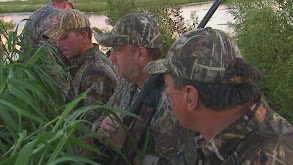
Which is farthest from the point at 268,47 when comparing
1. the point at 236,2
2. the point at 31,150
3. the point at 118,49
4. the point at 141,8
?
the point at 141,8

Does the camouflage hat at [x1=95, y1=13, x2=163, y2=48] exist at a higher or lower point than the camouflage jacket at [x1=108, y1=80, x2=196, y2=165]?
higher

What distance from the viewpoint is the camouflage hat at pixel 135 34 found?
205cm

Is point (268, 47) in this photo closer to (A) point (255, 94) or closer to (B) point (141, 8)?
(A) point (255, 94)

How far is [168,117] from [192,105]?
1.57 feet

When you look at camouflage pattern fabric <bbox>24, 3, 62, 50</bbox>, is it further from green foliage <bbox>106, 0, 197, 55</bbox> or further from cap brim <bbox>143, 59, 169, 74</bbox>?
cap brim <bbox>143, 59, 169, 74</bbox>

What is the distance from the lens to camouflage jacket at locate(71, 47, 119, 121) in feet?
8.13

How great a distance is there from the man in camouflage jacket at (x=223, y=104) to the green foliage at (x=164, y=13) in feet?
10.8

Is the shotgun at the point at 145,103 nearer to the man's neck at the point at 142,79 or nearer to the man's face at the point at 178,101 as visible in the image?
the man's neck at the point at 142,79

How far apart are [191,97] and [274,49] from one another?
1.68 m

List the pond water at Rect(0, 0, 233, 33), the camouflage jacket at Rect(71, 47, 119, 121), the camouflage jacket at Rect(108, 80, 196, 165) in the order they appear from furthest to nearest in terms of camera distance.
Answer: the pond water at Rect(0, 0, 233, 33)
the camouflage jacket at Rect(71, 47, 119, 121)
the camouflage jacket at Rect(108, 80, 196, 165)

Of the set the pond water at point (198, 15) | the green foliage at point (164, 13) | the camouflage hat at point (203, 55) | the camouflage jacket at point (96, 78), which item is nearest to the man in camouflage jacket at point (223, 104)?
the camouflage hat at point (203, 55)

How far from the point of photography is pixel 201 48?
135cm

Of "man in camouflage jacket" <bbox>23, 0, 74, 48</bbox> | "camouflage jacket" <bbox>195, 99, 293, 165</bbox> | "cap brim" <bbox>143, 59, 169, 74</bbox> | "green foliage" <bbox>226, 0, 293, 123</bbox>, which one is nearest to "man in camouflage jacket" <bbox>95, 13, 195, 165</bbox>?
"cap brim" <bbox>143, 59, 169, 74</bbox>

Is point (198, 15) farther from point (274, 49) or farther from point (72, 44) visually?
point (72, 44)
